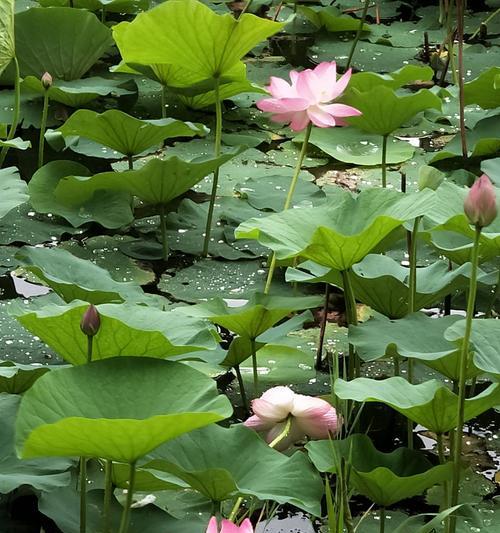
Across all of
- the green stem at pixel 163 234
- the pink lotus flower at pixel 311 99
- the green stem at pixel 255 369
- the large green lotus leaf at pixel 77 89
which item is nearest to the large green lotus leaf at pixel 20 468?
the green stem at pixel 255 369

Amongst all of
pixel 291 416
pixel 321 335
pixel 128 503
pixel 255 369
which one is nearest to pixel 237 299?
pixel 321 335

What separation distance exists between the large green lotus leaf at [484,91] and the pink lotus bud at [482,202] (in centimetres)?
137

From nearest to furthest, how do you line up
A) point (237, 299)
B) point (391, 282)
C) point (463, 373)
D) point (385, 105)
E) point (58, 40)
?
point (463, 373), point (391, 282), point (237, 299), point (385, 105), point (58, 40)

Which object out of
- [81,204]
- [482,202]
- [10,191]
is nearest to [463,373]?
[482,202]

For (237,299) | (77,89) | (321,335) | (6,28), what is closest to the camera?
(321,335)

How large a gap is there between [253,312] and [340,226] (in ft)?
0.61

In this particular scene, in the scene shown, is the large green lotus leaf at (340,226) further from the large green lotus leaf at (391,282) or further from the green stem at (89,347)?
the green stem at (89,347)

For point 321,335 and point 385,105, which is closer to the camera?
point 321,335

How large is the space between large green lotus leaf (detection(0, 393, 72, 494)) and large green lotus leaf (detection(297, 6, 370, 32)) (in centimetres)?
234

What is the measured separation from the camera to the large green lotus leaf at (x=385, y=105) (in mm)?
2188

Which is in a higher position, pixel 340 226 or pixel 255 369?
pixel 340 226

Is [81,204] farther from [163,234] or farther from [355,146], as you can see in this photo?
[355,146]

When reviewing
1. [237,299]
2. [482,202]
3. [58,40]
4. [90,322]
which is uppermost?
[482,202]

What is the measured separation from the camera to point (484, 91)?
253 cm
